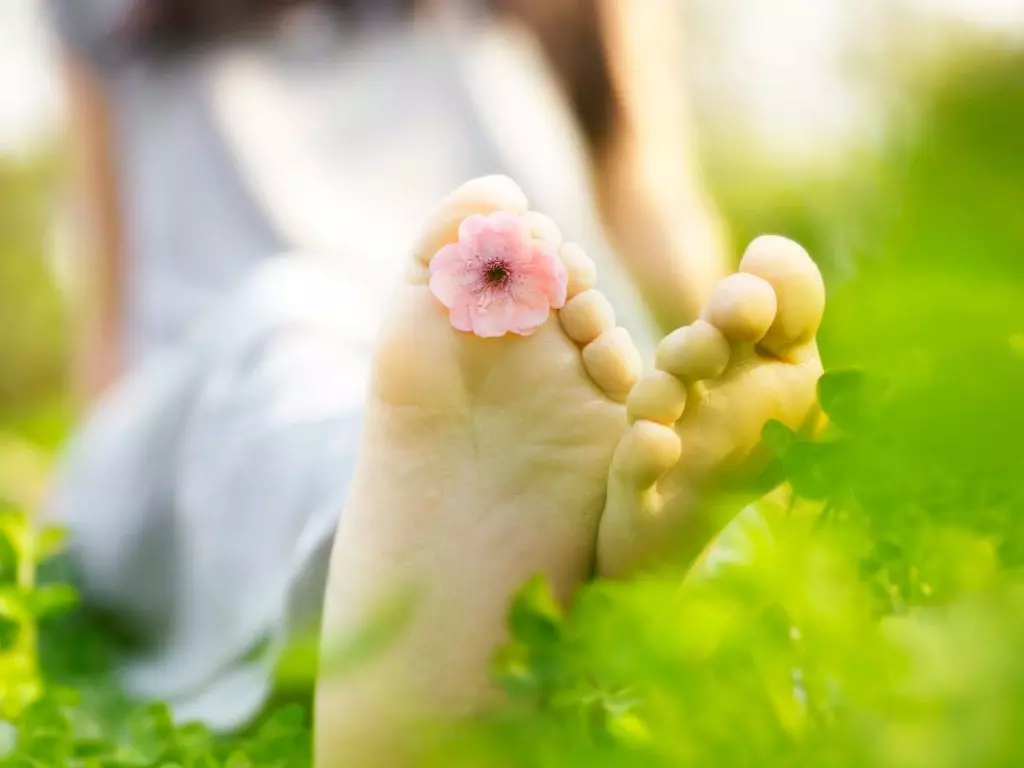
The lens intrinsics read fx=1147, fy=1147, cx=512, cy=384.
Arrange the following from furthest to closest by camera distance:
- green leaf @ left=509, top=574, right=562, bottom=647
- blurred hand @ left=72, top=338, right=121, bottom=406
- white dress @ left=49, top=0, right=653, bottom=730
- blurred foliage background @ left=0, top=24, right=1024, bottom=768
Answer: blurred hand @ left=72, top=338, right=121, bottom=406 → white dress @ left=49, top=0, right=653, bottom=730 → green leaf @ left=509, top=574, right=562, bottom=647 → blurred foliage background @ left=0, top=24, right=1024, bottom=768

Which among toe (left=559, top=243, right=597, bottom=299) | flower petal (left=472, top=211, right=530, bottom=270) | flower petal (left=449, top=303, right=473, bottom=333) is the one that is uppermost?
flower petal (left=472, top=211, right=530, bottom=270)

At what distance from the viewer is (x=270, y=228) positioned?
157cm

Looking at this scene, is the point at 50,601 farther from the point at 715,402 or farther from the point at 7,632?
the point at 715,402

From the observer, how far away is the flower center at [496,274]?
652 millimetres

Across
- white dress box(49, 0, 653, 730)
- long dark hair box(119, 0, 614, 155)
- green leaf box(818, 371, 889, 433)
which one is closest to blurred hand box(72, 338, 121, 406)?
white dress box(49, 0, 653, 730)

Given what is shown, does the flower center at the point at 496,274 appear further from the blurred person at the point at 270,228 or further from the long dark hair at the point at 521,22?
the long dark hair at the point at 521,22

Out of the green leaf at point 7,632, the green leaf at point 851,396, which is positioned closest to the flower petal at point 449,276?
the green leaf at point 851,396

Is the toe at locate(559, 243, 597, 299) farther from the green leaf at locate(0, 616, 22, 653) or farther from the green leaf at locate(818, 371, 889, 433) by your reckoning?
the green leaf at locate(0, 616, 22, 653)

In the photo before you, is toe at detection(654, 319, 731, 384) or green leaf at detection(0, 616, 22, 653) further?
green leaf at detection(0, 616, 22, 653)

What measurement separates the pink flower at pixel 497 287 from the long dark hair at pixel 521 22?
114 centimetres

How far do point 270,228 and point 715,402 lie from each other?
107cm

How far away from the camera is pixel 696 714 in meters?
0.39

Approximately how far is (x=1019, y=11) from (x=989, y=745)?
2.55 feet

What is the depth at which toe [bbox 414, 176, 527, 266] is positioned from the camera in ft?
2.22
